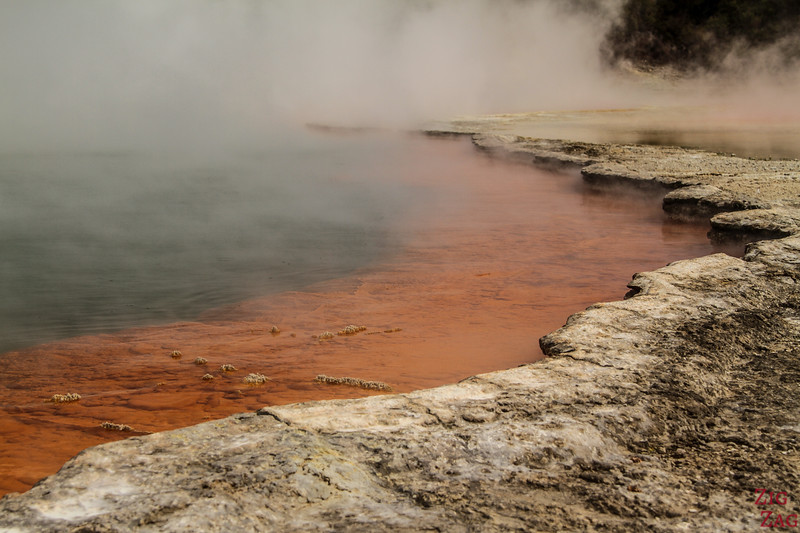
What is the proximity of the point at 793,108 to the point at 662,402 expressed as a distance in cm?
1879

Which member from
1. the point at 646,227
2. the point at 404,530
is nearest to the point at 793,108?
the point at 646,227

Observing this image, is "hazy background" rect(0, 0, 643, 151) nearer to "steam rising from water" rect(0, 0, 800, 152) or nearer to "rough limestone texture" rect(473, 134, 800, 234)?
"steam rising from water" rect(0, 0, 800, 152)

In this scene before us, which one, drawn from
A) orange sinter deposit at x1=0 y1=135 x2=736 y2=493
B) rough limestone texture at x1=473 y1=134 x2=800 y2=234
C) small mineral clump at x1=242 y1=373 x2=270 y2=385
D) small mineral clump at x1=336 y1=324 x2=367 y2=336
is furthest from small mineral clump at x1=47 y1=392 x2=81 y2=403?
rough limestone texture at x1=473 y1=134 x2=800 y2=234

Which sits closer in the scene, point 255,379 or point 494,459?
point 494,459

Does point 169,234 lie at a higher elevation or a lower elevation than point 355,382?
higher

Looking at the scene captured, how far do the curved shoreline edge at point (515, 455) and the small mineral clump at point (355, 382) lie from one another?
703mm

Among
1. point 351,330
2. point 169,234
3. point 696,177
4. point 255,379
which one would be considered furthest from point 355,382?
point 696,177

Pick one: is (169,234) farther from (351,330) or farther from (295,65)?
(295,65)

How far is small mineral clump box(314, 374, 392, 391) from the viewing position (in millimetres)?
3042

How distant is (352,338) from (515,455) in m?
1.96

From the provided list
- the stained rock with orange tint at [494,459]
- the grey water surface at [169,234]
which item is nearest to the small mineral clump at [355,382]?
the stained rock with orange tint at [494,459]

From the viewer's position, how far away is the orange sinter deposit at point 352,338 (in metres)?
2.90

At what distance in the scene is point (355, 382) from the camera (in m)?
3.11

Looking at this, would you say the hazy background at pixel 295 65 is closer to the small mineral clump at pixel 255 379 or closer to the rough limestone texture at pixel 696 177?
the rough limestone texture at pixel 696 177
